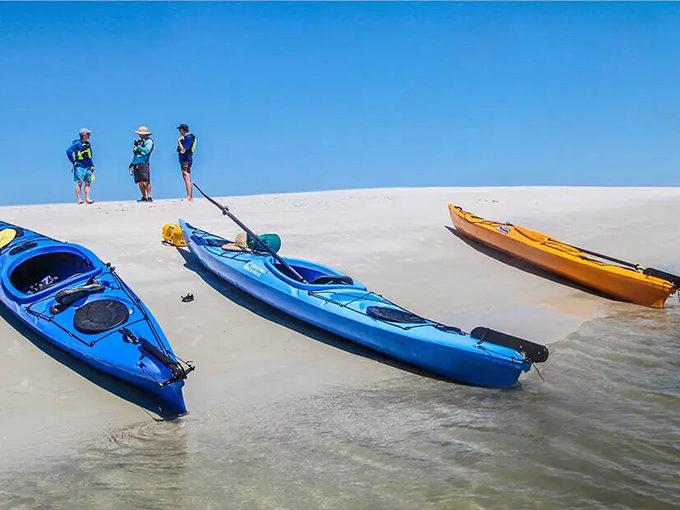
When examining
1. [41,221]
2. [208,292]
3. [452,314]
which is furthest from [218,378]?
[41,221]

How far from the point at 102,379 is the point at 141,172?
8598 millimetres

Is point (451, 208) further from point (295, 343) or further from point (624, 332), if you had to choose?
point (295, 343)

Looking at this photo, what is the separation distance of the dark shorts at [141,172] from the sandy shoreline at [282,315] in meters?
0.71

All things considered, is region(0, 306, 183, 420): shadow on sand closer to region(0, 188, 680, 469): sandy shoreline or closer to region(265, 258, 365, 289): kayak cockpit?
region(0, 188, 680, 469): sandy shoreline

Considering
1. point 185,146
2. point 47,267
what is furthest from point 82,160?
point 47,267

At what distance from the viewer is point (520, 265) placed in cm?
981

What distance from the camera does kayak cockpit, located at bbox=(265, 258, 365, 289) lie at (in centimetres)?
681

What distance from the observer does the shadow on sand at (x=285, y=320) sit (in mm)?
6023

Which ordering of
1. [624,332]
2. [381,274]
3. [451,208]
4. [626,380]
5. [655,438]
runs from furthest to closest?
[451,208], [381,274], [624,332], [626,380], [655,438]

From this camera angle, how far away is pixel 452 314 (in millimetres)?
7422

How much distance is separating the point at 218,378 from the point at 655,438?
3592mm

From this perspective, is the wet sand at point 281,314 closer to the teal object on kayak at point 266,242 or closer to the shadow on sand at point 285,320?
the shadow on sand at point 285,320

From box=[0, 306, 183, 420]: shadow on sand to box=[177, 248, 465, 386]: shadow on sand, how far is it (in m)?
2.01

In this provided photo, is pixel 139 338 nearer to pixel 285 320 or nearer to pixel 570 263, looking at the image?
pixel 285 320
